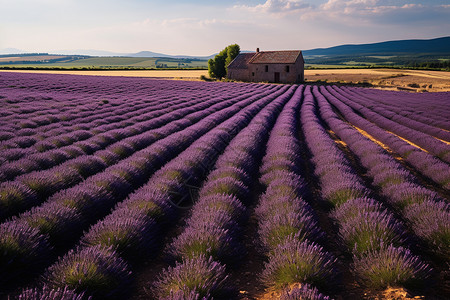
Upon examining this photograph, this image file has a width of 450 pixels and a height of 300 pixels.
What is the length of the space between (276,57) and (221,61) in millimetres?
14561

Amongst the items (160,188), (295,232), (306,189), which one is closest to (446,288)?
(295,232)

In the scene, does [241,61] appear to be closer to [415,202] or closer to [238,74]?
[238,74]

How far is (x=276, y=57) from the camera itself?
47.5 metres

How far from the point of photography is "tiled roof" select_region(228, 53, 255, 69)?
5106 cm

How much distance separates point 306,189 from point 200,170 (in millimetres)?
2104

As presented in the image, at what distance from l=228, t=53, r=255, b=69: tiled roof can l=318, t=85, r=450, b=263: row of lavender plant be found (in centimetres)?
4703

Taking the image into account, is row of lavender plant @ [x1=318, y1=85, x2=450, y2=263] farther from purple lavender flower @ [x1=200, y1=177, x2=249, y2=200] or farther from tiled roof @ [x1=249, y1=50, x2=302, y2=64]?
tiled roof @ [x1=249, y1=50, x2=302, y2=64]

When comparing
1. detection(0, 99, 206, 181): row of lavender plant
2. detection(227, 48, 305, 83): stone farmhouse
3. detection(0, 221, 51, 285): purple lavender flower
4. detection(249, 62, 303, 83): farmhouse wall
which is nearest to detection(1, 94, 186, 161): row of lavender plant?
detection(0, 99, 206, 181): row of lavender plant

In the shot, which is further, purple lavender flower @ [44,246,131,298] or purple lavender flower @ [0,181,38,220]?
purple lavender flower @ [0,181,38,220]

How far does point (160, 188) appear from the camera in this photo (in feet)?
13.5

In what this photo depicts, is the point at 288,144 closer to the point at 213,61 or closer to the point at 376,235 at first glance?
the point at 376,235

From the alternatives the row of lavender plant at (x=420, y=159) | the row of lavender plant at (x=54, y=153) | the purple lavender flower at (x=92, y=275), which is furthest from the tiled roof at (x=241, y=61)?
the purple lavender flower at (x=92, y=275)

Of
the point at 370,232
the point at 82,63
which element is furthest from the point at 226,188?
the point at 82,63

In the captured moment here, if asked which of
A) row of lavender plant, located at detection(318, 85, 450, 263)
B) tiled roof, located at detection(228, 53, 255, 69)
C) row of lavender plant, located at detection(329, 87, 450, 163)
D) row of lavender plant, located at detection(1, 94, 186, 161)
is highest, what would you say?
tiled roof, located at detection(228, 53, 255, 69)
